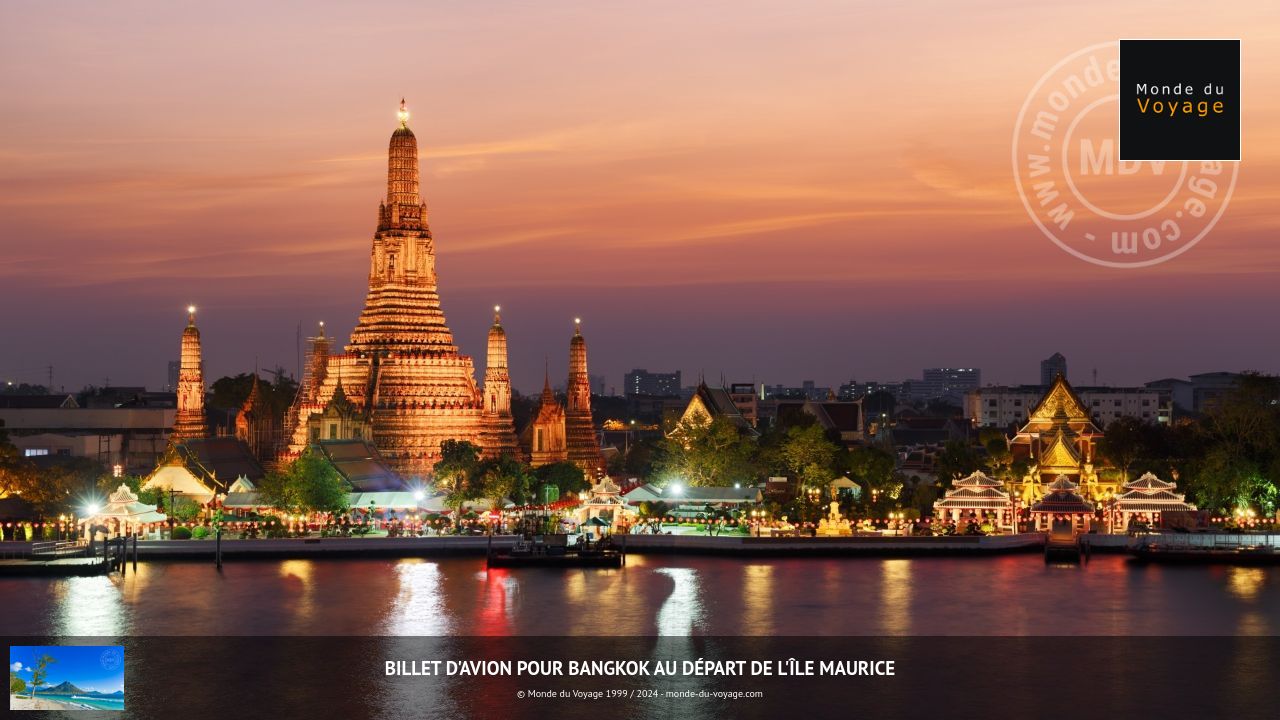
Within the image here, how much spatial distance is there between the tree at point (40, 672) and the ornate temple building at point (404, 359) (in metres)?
39.9

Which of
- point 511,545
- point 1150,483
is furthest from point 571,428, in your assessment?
point 1150,483

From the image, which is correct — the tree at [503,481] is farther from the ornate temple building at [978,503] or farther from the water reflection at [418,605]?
the ornate temple building at [978,503]

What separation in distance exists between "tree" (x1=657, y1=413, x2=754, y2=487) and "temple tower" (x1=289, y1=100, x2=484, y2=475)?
10.2 meters

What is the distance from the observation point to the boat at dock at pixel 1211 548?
66.8 meters

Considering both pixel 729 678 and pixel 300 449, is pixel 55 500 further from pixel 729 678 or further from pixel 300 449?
pixel 729 678

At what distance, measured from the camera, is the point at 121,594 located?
57.5 meters

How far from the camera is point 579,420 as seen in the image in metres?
94.0

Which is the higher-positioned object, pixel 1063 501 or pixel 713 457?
pixel 713 457

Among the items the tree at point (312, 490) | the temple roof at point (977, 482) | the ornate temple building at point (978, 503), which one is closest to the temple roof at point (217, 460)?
the tree at point (312, 490)

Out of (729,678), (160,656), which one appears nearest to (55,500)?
(160,656)

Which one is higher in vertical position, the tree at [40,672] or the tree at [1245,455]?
the tree at [1245,455]

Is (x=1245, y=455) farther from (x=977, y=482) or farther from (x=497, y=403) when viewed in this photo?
(x=497, y=403)

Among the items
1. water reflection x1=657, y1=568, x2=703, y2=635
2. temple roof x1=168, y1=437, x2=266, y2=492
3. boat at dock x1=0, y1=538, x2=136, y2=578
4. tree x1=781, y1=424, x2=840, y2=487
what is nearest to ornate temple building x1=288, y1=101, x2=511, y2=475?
temple roof x1=168, y1=437, x2=266, y2=492

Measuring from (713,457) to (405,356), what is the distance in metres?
16.0
